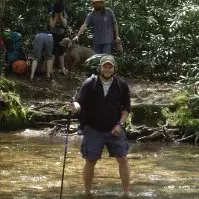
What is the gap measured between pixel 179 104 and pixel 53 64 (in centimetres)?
405

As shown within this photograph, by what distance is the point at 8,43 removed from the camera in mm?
13969

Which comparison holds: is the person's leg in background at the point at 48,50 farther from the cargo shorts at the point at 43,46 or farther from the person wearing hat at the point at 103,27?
the person wearing hat at the point at 103,27

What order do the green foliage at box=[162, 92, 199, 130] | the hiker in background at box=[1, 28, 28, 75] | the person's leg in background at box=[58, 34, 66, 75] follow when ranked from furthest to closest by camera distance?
the person's leg in background at box=[58, 34, 66, 75] < the hiker in background at box=[1, 28, 28, 75] < the green foliage at box=[162, 92, 199, 130]

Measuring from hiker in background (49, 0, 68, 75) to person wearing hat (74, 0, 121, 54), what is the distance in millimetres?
2086

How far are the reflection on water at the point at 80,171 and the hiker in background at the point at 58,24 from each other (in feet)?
12.2

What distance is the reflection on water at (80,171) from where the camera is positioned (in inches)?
275

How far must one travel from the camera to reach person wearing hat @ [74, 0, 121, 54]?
37.8ft

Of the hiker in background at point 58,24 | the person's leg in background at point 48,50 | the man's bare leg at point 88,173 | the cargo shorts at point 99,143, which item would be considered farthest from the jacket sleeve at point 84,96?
the hiker in background at point 58,24

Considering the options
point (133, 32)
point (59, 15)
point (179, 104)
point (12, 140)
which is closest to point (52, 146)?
point (12, 140)

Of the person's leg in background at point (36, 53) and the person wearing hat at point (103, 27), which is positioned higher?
the person wearing hat at point (103, 27)

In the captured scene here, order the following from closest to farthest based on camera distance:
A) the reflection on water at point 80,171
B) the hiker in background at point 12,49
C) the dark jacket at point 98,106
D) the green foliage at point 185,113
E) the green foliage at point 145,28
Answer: the dark jacket at point 98,106
the reflection on water at point 80,171
the green foliage at point 185,113
the hiker in background at point 12,49
the green foliage at point 145,28

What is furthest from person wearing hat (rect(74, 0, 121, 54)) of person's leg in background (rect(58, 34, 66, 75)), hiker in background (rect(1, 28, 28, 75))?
hiker in background (rect(1, 28, 28, 75))

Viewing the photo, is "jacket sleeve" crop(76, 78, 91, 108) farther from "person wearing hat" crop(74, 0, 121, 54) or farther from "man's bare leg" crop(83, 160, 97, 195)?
"person wearing hat" crop(74, 0, 121, 54)

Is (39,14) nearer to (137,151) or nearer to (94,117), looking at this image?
(137,151)
